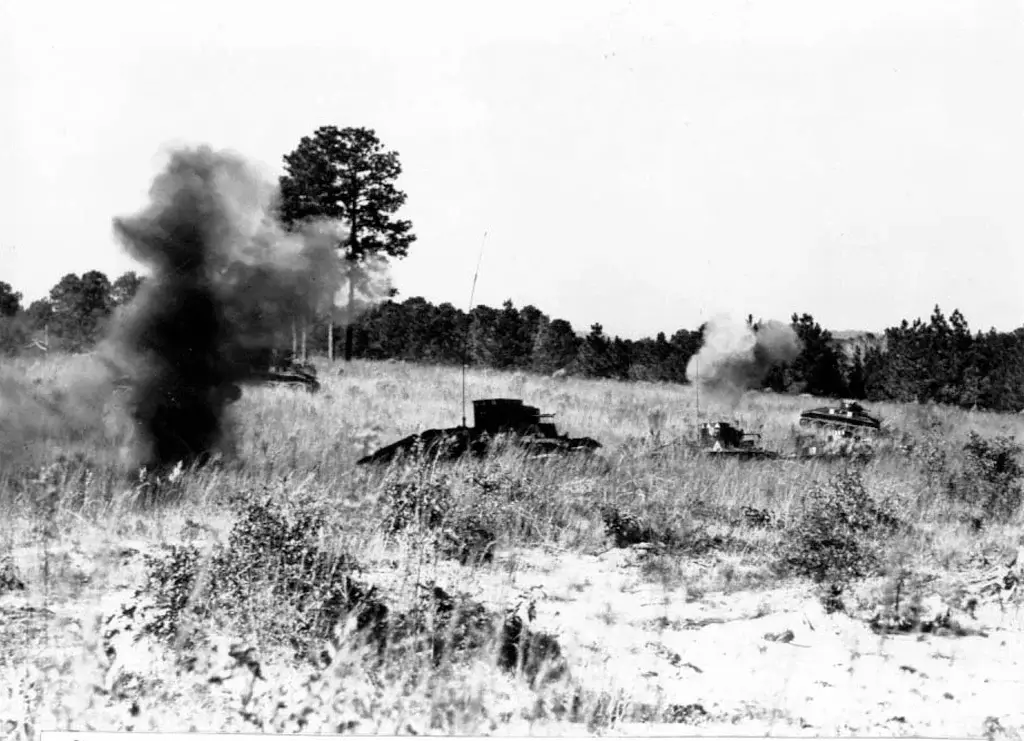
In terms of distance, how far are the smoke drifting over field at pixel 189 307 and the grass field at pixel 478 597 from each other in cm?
47

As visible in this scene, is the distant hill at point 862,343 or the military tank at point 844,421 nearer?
the military tank at point 844,421

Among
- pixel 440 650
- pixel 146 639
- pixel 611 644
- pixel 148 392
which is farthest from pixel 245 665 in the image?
pixel 148 392

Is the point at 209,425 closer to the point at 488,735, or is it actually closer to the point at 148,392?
the point at 148,392

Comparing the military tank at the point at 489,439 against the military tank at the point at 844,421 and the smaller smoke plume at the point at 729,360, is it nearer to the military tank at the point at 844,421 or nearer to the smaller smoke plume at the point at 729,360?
the military tank at the point at 844,421

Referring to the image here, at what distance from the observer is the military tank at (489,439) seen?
10.6 meters

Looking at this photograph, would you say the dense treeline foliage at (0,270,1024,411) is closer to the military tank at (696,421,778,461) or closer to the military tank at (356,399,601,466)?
the military tank at (696,421,778,461)

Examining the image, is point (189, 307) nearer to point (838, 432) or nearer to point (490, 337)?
point (838, 432)

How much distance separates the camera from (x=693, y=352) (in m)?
46.3

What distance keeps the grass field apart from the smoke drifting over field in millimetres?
466

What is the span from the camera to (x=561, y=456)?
38.6 feet

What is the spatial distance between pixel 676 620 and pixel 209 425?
20.3 ft

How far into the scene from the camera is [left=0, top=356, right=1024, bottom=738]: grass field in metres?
5.04

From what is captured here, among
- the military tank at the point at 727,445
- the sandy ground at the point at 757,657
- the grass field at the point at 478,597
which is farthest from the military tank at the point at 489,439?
the sandy ground at the point at 757,657

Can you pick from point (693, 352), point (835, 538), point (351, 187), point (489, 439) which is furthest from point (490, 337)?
point (835, 538)
